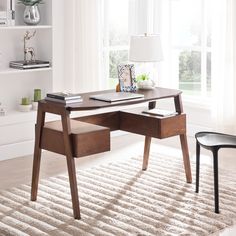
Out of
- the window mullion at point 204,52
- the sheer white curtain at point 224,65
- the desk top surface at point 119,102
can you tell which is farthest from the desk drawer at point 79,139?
the window mullion at point 204,52

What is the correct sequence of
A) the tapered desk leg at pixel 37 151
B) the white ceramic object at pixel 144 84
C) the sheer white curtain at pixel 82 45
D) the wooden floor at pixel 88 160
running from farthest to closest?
the sheer white curtain at pixel 82 45 < the wooden floor at pixel 88 160 < the white ceramic object at pixel 144 84 < the tapered desk leg at pixel 37 151

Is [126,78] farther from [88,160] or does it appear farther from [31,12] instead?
[31,12]

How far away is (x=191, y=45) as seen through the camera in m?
6.11

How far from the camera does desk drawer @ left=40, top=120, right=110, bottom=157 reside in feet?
12.2

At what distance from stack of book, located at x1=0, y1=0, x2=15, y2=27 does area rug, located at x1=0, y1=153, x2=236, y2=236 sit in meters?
1.43

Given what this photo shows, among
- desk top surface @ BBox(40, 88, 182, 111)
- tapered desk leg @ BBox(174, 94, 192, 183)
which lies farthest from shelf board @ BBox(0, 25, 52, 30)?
tapered desk leg @ BBox(174, 94, 192, 183)

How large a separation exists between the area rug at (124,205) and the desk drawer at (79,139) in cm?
39

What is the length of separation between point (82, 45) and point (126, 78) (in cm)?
140

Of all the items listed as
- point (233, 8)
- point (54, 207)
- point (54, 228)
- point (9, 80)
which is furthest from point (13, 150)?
point (233, 8)

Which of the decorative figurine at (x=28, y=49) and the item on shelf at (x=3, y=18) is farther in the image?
the decorative figurine at (x=28, y=49)

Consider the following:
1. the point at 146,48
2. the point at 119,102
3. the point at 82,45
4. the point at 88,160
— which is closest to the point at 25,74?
the point at 82,45

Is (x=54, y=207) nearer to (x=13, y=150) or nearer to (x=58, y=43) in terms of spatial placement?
(x=13, y=150)

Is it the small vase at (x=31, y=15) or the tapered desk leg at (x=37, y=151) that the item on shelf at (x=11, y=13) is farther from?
the tapered desk leg at (x=37, y=151)

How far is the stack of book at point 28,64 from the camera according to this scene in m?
5.30
